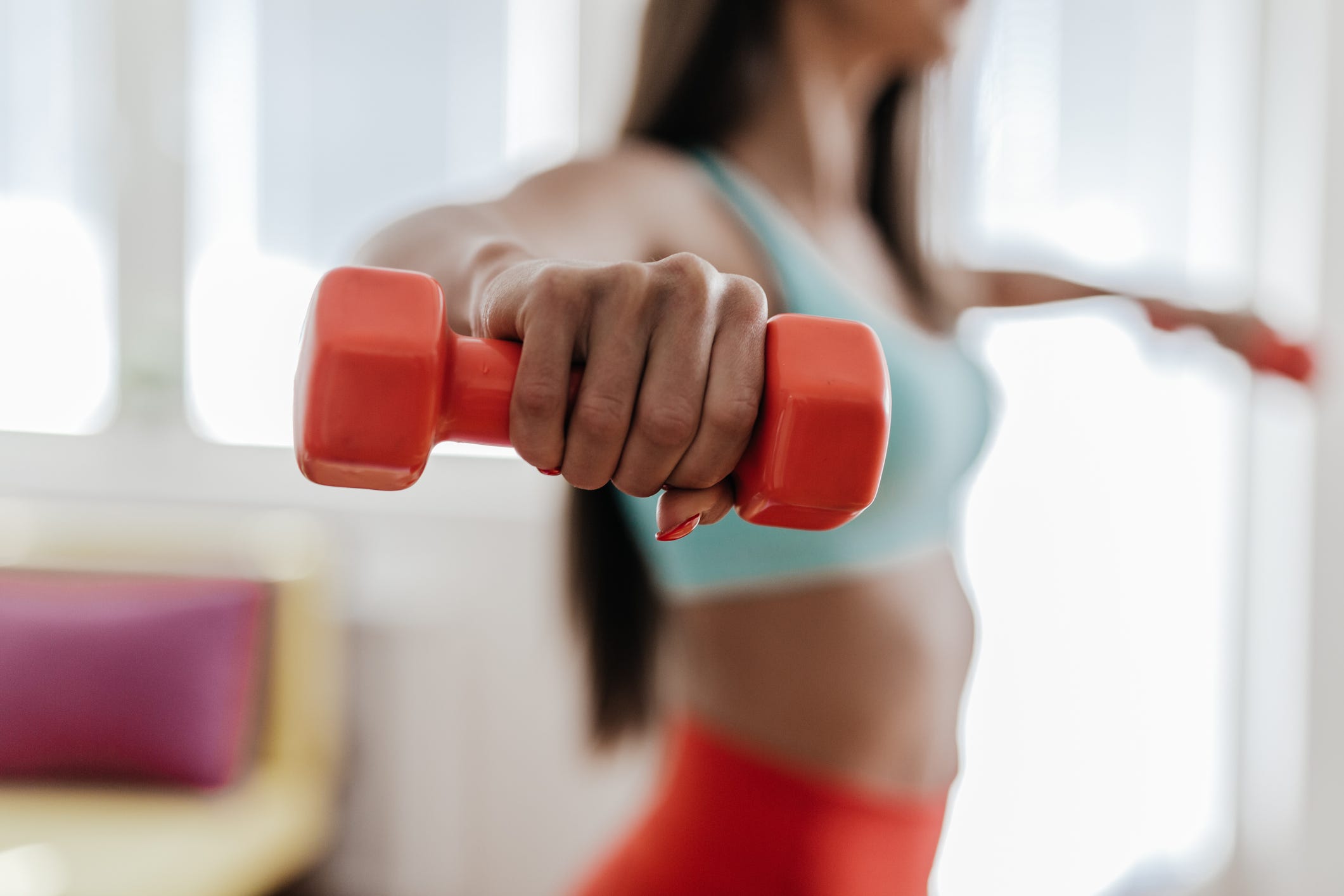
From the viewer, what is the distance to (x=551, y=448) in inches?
8.6

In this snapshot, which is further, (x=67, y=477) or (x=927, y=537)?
(x=67, y=477)

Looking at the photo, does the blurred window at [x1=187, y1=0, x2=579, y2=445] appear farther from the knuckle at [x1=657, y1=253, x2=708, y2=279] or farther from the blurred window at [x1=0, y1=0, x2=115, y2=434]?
the knuckle at [x1=657, y1=253, x2=708, y2=279]

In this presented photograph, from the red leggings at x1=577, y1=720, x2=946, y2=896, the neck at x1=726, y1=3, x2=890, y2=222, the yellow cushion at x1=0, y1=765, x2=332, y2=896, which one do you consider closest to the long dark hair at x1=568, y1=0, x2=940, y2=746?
the neck at x1=726, y1=3, x2=890, y2=222

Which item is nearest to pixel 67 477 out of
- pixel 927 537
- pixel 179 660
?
pixel 179 660

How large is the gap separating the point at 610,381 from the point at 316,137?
5.93ft

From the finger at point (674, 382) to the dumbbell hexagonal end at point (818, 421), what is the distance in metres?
0.02

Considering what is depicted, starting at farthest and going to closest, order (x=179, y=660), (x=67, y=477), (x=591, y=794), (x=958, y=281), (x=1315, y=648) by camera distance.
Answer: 1. (x=67, y=477)
2. (x=591, y=794)
3. (x=179, y=660)
4. (x=1315, y=648)
5. (x=958, y=281)

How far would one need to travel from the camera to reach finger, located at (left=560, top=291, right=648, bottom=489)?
0.68 ft

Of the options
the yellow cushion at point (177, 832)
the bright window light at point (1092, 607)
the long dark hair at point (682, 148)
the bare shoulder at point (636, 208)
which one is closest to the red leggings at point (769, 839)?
the long dark hair at point (682, 148)

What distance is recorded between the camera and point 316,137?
176 centimetres

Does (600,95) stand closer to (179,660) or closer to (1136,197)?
(1136,197)

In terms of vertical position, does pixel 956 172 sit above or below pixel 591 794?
above

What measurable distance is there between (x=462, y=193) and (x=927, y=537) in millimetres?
1327

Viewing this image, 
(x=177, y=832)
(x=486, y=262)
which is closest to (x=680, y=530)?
(x=486, y=262)
